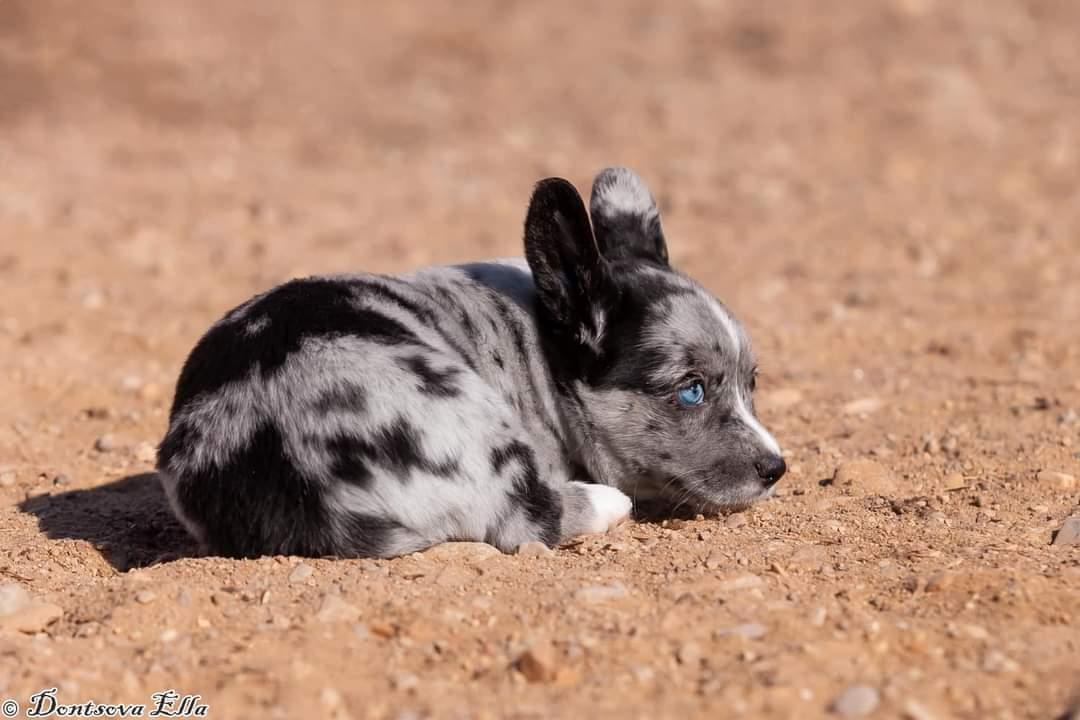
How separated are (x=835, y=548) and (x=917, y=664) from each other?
4.19ft

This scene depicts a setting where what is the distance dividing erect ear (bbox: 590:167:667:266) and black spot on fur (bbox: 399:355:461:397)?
56.2 inches

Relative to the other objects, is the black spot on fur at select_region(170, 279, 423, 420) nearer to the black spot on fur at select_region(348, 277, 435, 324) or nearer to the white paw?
the black spot on fur at select_region(348, 277, 435, 324)

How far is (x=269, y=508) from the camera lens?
5.75m

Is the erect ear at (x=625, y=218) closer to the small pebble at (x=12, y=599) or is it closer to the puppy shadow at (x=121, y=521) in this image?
the puppy shadow at (x=121, y=521)

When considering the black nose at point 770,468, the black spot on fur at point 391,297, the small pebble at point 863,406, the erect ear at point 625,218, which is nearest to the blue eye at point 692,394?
the black nose at point 770,468

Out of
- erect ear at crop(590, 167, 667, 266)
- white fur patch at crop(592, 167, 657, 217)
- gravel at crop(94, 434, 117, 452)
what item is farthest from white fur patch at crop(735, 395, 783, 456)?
gravel at crop(94, 434, 117, 452)

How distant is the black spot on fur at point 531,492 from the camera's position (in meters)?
6.00

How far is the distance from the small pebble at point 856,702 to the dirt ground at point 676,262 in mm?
12

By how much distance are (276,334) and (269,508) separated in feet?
2.44

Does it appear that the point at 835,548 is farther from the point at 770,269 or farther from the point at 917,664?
the point at 770,269

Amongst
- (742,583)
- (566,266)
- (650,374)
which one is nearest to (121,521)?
(566,266)

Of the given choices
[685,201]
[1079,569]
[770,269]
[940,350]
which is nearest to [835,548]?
[1079,569]

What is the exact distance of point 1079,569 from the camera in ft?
18.0

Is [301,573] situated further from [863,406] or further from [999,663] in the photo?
[863,406]
